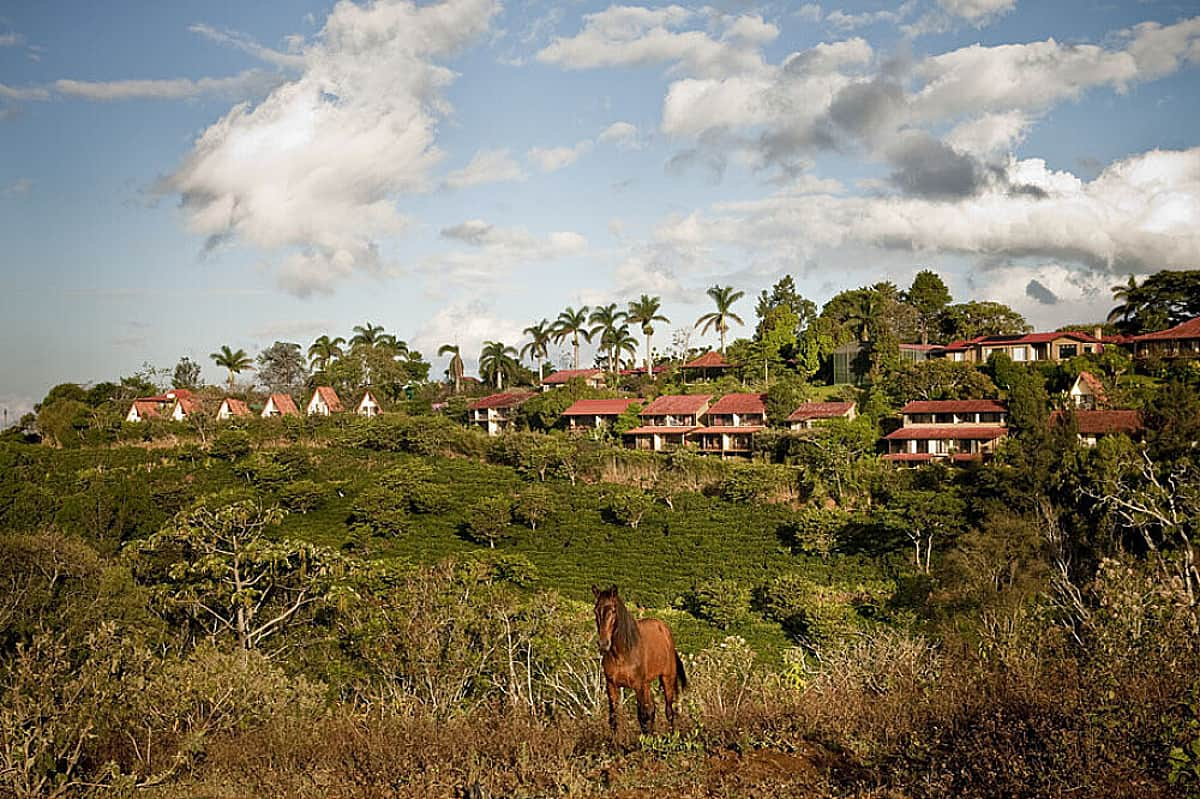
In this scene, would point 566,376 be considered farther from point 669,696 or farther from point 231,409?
point 669,696

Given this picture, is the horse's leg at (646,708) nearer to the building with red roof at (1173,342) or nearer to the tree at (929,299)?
the building with red roof at (1173,342)

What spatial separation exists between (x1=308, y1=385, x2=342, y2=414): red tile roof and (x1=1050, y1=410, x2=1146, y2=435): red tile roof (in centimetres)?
5383

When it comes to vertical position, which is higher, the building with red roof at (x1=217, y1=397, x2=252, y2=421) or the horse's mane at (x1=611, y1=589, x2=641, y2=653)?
the building with red roof at (x1=217, y1=397, x2=252, y2=421)

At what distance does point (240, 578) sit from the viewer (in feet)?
83.4

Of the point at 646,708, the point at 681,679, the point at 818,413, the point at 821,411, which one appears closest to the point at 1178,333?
the point at 821,411

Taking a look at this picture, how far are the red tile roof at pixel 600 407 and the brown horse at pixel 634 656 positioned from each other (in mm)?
52649

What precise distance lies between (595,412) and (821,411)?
1613cm

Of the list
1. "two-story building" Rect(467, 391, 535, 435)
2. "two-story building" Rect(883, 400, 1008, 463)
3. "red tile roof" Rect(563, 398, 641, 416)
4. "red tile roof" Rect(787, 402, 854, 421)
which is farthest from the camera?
"two-story building" Rect(467, 391, 535, 435)

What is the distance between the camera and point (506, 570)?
1357 inches

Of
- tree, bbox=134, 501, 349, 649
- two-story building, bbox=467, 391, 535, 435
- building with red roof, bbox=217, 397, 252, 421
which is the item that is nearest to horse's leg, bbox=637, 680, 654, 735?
tree, bbox=134, 501, 349, 649

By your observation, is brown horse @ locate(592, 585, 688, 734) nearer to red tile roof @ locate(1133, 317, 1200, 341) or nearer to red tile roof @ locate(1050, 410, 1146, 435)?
red tile roof @ locate(1050, 410, 1146, 435)

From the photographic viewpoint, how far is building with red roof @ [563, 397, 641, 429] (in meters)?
60.2

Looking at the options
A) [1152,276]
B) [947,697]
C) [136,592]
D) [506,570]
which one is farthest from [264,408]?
[947,697]

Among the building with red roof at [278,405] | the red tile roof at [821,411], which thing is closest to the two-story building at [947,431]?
the red tile roof at [821,411]
